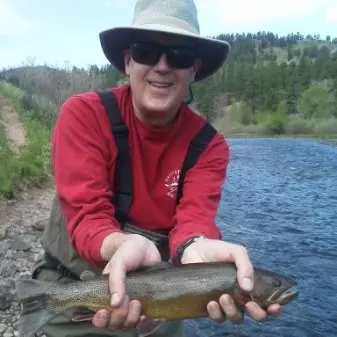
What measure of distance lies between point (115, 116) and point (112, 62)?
0.73 meters

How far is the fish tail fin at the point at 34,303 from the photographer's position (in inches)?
128

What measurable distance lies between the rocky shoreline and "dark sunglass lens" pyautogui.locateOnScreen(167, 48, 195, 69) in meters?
4.86

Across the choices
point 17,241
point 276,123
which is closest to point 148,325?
point 17,241

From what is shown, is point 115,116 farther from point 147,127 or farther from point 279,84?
point 279,84

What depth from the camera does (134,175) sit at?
3459 millimetres

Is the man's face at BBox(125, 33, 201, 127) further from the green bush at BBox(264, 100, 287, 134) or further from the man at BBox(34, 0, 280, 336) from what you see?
the green bush at BBox(264, 100, 287, 134)

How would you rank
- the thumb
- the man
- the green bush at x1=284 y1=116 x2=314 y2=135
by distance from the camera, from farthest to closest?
the green bush at x1=284 y1=116 x2=314 y2=135 → the man → the thumb

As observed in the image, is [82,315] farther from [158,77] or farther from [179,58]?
[179,58]

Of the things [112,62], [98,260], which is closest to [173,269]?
[98,260]

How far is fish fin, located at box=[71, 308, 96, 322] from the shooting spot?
3209 millimetres

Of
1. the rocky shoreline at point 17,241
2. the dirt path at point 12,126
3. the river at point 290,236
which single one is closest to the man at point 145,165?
the rocky shoreline at point 17,241

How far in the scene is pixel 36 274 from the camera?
3.73 meters

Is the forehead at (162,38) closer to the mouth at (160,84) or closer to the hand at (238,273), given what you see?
the mouth at (160,84)

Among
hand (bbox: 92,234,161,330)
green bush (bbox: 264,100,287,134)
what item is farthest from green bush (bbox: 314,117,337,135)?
hand (bbox: 92,234,161,330)
